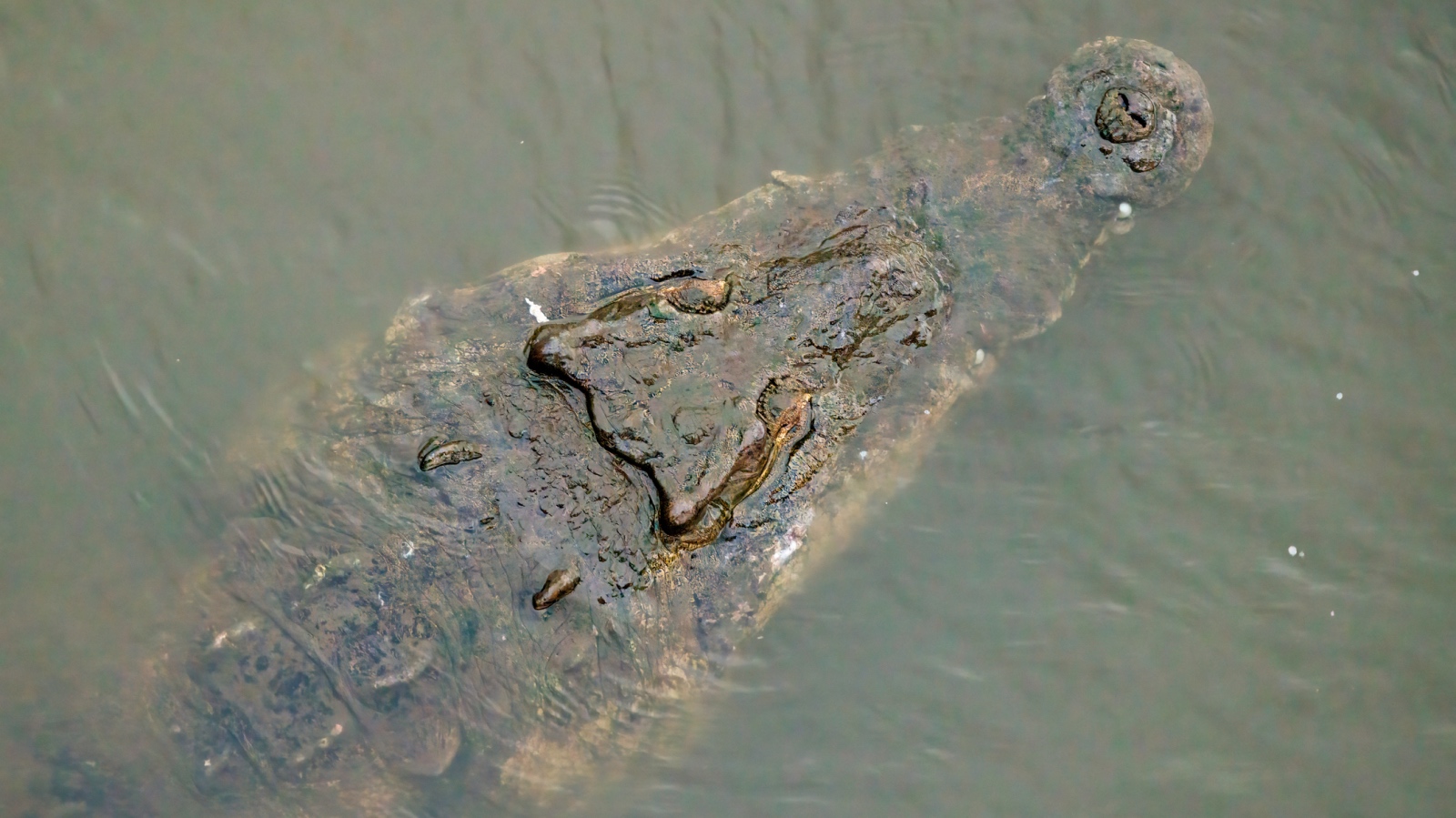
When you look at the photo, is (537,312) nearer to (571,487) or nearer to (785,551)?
(571,487)

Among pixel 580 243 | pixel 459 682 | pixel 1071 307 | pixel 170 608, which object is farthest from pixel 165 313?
pixel 1071 307

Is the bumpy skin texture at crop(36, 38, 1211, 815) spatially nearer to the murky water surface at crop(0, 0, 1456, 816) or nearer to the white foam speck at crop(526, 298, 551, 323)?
the white foam speck at crop(526, 298, 551, 323)

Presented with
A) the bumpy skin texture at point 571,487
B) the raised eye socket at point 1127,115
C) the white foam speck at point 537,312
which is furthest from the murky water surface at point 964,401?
the white foam speck at point 537,312

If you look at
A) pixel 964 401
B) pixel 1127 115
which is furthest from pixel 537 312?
pixel 1127 115

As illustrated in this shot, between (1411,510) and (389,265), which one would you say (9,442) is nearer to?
(389,265)

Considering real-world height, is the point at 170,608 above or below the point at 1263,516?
above
